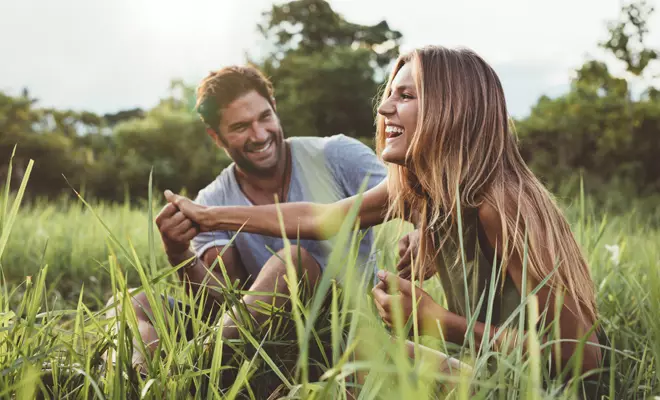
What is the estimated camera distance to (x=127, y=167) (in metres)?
10.5

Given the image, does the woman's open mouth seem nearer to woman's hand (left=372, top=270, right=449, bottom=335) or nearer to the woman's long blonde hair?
the woman's long blonde hair

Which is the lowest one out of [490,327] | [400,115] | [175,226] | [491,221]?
[490,327]

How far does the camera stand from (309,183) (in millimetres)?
2494

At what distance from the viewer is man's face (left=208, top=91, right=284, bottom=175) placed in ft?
8.20

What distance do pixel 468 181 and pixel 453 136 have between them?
132mm

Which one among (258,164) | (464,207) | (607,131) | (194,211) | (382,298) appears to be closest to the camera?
(382,298)

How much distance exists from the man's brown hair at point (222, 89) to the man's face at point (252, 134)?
0.03 m

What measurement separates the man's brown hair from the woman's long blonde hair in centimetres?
113

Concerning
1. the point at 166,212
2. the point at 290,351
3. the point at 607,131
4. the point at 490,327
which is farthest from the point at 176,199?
the point at 607,131

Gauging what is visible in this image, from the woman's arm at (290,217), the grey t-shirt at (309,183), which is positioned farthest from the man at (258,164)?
the woman's arm at (290,217)

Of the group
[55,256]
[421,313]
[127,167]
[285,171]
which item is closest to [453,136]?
[421,313]

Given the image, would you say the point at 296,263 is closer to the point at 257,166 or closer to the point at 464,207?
the point at 464,207

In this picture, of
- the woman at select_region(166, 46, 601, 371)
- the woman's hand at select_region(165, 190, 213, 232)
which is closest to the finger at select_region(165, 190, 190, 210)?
the woman's hand at select_region(165, 190, 213, 232)

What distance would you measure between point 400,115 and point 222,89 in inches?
49.2
